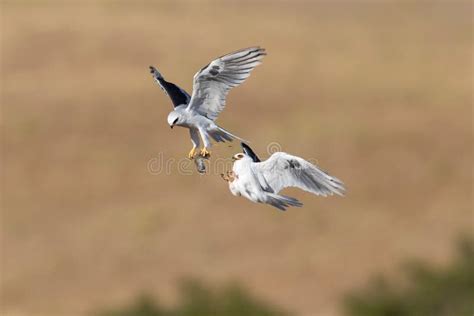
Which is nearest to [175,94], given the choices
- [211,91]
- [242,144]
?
[211,91]

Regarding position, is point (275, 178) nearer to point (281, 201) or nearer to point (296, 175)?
point (296, 175)

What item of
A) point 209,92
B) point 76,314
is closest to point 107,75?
point 76,314

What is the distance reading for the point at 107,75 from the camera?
5003 centimetres

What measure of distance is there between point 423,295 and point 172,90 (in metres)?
17.7

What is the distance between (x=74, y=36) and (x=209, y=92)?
162ft

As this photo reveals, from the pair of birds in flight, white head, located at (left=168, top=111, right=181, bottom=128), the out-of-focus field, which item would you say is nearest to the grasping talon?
the pair of birds in flight

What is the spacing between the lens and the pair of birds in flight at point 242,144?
19.6ft

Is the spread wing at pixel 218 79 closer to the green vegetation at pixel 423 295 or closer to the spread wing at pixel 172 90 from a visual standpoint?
the spread wing at pixel 172 90

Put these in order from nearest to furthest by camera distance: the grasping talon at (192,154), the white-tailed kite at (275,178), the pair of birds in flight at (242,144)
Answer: the white-tailed kite at (275,178), the pair of birds in flight at (242,144), the grasping talon at (192,154)

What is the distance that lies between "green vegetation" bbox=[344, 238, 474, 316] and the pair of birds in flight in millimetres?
16413

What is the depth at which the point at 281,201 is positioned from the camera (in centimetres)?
578

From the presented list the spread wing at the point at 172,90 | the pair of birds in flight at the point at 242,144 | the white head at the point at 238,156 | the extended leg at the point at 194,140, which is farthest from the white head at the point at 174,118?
the spread wing at the point at 172,90

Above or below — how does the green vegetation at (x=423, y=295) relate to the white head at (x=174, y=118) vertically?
above

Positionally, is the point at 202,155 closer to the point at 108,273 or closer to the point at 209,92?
the point at 209,92
